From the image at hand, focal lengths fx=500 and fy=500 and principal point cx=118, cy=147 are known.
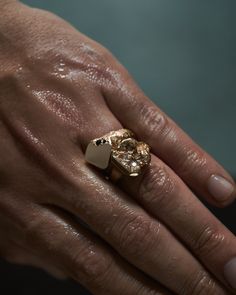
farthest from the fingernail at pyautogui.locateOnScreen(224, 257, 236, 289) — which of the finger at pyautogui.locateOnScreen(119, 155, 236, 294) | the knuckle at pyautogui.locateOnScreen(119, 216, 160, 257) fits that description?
the knuckle at pyautogui.locateOnScreen(119, 216, 160, 257)

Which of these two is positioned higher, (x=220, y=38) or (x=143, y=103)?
(x=220, y=38)

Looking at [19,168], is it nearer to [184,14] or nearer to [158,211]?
[158,211]

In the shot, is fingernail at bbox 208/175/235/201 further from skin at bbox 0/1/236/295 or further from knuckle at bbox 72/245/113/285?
knuckle at bbox 72/245/113/285

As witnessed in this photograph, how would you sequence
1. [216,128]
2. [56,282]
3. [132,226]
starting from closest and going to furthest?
[132,226] → [56,282] → [216,128]

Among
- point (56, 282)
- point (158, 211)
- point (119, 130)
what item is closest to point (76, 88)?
point (119, 130)

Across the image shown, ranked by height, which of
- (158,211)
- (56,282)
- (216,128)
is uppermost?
(216,128)

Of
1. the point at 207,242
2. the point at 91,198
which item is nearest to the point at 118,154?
the point at 91,198

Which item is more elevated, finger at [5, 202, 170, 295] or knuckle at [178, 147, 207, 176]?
knuckle at [178, 147, 207, 176]

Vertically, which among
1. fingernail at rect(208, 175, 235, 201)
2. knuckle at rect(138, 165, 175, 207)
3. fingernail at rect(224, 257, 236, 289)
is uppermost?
Answer: fingernail at rect(208, 175, 235, 201)

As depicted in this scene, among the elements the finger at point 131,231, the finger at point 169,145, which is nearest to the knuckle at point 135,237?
the finger at point 131,231
